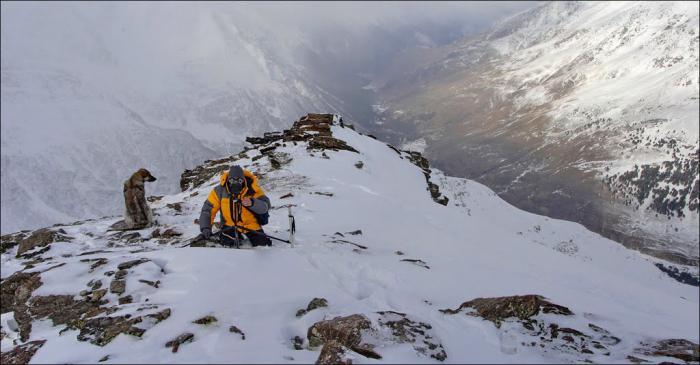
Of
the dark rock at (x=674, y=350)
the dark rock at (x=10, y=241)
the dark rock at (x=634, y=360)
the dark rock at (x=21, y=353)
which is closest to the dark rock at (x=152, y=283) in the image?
the dark rock at (x=21, y=353)

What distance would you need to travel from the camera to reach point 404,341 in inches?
311

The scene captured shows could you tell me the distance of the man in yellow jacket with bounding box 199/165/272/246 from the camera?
12.7 m

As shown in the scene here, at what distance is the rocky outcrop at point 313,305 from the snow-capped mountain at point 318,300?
3 cm

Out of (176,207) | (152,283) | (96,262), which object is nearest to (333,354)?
(152,283)

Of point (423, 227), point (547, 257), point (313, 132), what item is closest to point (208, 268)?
point (423, 227)

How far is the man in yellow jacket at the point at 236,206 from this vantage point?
499 inches

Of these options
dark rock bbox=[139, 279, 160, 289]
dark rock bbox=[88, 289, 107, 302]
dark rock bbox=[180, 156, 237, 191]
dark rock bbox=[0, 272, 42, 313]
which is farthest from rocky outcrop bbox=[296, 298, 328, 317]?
dark rock bbox=[180, 156, 237, 191]

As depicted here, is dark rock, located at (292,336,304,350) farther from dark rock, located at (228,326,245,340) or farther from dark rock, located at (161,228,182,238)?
dark rock, located at (161,228,182,238)

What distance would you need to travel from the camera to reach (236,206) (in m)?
13.0

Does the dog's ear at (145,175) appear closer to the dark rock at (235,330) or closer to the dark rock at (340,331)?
the dark rock at (235,330)

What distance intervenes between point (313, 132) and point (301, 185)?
14.6 m

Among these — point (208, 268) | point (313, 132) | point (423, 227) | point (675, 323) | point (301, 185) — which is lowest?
point (675, 323)

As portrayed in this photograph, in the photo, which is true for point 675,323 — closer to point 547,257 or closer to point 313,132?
point 547,257

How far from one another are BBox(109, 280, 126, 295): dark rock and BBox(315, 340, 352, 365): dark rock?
5833 millimetres
